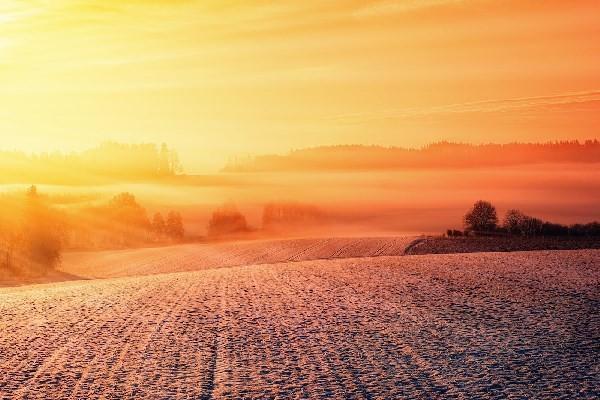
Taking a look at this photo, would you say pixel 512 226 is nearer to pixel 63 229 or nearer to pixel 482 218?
pixel 482 218

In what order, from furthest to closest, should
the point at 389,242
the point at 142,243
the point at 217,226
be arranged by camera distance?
the point at 217,226 < the point at 142,243 < the point at 389,242

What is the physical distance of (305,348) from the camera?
731 inches

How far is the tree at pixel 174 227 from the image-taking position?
122 meters

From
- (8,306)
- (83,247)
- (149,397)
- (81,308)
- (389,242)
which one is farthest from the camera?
(83,247)

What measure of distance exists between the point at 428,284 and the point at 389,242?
37.4 meters

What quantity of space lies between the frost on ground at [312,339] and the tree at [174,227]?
289ft

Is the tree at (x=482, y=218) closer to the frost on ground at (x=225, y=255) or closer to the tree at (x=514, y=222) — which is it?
the tree at (x=514, y=222)

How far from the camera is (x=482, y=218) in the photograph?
71938 millimetres

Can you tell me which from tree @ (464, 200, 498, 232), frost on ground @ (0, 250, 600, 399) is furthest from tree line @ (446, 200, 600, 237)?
frost on ground @ (0, 250, 600, 399)

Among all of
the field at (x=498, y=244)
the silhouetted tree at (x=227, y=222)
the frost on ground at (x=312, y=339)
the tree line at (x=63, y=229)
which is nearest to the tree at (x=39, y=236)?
the tree line at (x=63, y=229)

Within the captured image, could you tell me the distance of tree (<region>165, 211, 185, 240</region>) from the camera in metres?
122

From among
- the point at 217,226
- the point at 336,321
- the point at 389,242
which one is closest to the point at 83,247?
the point at 217,226

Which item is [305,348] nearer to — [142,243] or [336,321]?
[336,321]

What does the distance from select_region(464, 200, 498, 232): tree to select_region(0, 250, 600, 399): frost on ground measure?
3702cm
